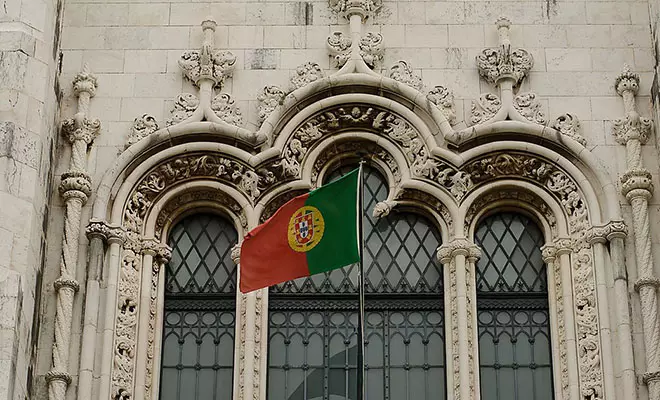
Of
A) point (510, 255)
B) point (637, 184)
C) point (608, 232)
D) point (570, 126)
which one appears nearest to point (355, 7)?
point (570, 126)

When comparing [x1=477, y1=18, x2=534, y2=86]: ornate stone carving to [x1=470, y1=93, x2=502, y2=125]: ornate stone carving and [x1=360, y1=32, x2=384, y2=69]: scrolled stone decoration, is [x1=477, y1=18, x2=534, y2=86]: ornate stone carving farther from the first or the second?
[x1=360, y1=32, x2=384, y2=69]: scrolled stone decoration

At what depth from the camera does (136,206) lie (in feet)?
65.0

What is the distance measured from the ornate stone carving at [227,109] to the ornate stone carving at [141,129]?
764mm

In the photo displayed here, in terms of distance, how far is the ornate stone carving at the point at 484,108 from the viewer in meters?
20.1

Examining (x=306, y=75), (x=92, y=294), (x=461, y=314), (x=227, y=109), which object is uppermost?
(x=306, y=75)

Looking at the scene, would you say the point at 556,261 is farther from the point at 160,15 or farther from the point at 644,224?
the point at 160,15

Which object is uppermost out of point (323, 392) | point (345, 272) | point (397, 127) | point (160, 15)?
point (160, 15)

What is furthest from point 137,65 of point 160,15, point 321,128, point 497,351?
point 497,351

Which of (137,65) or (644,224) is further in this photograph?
(137,65)

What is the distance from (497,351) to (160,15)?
19.8 ft

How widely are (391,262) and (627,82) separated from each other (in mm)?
3613

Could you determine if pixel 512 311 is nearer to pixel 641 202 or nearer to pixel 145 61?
pixel 641 202

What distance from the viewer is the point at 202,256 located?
65.8 ft

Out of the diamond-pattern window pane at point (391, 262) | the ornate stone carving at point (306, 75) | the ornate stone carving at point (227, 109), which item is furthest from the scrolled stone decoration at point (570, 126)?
the ornate stone carving at point (227, 109)
